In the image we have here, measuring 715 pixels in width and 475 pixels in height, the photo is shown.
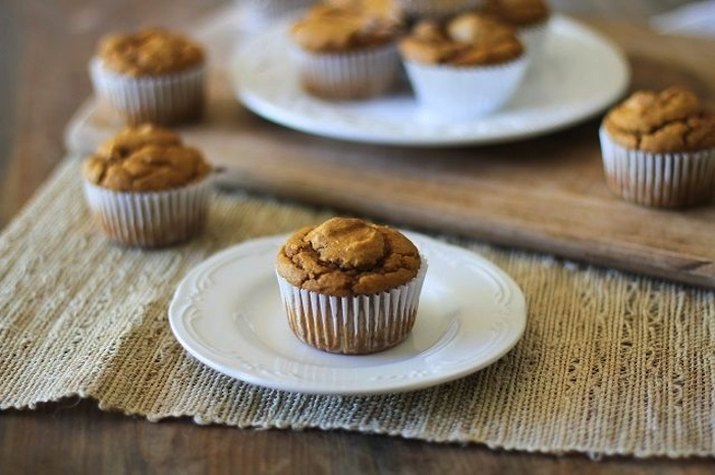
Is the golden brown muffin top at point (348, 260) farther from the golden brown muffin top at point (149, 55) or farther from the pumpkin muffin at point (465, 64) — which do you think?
the golden brown muffin top at point (149, 55)

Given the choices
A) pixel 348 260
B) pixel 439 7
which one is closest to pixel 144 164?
pixel 348 260

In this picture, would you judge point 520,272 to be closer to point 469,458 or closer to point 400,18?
point 469,458

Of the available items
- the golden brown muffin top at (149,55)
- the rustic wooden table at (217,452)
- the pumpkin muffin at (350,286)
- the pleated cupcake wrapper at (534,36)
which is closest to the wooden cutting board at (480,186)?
the golden brown muffin top at (149,55)

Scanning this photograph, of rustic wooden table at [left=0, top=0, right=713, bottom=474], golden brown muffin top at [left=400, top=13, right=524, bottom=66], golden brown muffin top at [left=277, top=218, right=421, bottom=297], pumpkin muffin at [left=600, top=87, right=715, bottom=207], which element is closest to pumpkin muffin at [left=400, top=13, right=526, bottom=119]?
golden brown muffin top at [left=400, top=13, right=524, bottom=66]

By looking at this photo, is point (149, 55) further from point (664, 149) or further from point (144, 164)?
point (664, 149)

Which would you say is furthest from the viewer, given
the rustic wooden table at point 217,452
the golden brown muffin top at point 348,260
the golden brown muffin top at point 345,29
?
the golden brown muffin top at point 345,29

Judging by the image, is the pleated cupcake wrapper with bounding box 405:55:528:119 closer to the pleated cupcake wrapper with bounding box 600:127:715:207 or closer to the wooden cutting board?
the wooden cutting board
